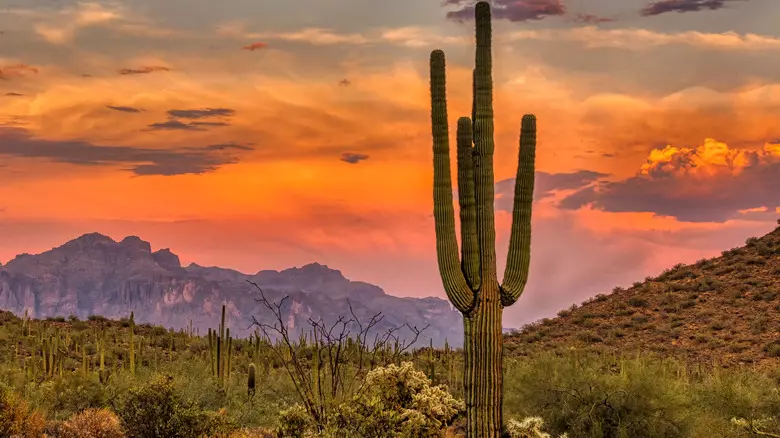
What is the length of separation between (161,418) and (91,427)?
1.41 meters

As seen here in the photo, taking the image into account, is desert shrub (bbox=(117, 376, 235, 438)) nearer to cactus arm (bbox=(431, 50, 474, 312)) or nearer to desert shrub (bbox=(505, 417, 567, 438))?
desert shrub (bbox=(505, 417, 567, 438))

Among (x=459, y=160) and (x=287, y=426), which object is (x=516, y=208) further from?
(x=287, y=426)

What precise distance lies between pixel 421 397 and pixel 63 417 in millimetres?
10245

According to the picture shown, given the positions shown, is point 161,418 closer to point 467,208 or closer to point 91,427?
point 91,427

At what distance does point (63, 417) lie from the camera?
20.1 metres

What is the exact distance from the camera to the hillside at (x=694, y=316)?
3616cm

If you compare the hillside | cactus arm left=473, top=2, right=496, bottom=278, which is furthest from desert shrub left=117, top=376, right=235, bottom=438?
the hillside

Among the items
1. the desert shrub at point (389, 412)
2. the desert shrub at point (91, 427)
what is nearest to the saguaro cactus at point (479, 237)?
the desert shrub at point (389, 412)

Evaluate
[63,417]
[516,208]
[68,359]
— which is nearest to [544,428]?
[516,208]

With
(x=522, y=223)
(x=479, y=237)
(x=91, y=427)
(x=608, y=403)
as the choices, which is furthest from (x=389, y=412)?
(x=91, y=427)

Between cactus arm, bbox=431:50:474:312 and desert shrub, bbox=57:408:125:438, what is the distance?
7639mm

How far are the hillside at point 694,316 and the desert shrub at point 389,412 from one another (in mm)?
20625

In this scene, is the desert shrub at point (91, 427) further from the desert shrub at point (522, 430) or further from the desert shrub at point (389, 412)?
the desert shrub at point (522, 430)

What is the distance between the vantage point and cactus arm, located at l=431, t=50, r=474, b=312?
556 inches
